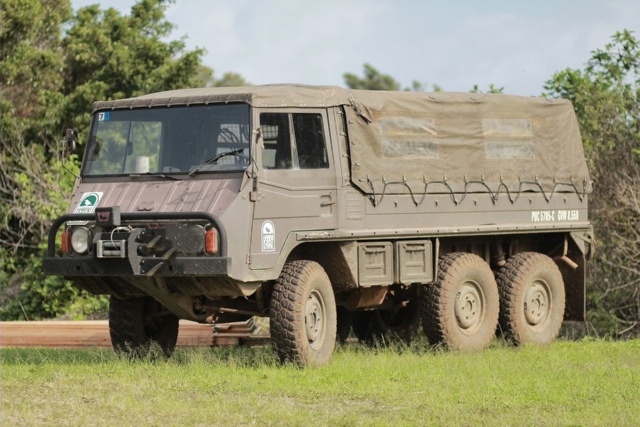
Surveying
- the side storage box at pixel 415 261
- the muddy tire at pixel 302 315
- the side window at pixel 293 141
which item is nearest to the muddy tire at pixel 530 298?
the side storage box at pixel 415 261

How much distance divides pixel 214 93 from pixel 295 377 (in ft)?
9.69

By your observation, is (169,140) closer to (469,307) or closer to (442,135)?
(442,135)

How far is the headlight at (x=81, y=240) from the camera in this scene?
1205 centimetres

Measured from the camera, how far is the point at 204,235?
37.7 ft

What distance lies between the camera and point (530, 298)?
15430 millimetres

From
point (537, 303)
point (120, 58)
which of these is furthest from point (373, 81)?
point (537, 303)

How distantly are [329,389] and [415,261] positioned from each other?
3.14 metres

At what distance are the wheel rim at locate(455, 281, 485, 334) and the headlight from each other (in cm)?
446

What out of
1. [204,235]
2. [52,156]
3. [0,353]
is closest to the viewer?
[204,235]

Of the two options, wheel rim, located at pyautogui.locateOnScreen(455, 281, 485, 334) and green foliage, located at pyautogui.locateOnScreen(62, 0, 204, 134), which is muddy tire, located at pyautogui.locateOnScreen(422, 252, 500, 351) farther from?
green foliage, located at pyautogui.locateOnScreen(62, 0, 204, 134)

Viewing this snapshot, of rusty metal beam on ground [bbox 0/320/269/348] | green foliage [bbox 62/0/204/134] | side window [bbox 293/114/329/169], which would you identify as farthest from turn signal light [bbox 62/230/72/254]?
green foliage [bbox 62/0/204/134]

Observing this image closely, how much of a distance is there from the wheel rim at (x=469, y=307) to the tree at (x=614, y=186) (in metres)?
4.20

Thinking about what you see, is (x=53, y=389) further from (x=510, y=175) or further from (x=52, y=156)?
(x=52, y=156)

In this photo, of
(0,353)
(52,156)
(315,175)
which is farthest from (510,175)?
(52,156)
